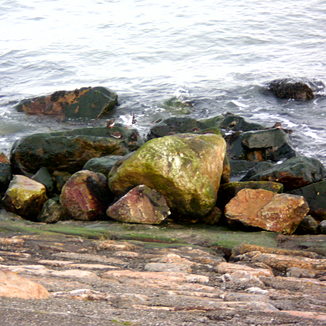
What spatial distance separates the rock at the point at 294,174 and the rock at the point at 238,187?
2.53 feet

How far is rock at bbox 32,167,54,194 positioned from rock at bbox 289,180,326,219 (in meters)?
4.93

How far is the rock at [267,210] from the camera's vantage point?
8844 mm

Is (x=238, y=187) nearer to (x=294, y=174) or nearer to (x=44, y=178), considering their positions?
(x=294, y=174)

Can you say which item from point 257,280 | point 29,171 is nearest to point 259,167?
point 29,171

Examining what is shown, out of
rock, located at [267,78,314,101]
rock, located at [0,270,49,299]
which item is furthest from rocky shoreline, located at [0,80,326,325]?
rock, located at [267,78,314,101]

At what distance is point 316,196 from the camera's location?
33.0 ft

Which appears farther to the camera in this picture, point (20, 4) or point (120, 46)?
point (20, 4)

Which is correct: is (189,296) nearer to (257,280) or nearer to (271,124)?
(257,280)

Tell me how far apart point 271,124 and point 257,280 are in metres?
11.5

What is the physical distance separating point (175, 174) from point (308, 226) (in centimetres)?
233

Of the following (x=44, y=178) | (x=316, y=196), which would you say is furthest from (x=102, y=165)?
(x=316, y=196)

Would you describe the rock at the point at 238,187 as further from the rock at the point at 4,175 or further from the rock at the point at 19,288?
the rock at the point at 19,288

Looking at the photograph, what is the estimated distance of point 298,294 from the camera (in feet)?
17.5

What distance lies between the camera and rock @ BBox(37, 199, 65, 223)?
997 centimetres
